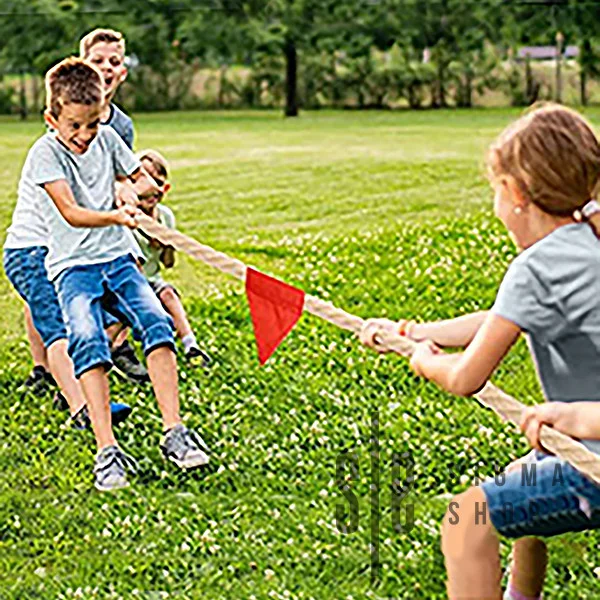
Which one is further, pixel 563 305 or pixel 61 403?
pixel 61 403

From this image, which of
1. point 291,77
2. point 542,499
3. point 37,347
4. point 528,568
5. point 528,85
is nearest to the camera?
point 542,499

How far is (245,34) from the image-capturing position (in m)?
37.7

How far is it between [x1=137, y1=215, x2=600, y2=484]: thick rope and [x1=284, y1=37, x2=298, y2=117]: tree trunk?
3147cm

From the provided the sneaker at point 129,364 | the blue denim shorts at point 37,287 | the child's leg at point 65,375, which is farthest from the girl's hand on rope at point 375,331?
the sneaker at point 129,364

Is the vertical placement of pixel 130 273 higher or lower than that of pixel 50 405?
higher

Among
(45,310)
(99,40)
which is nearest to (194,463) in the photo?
(45,310)

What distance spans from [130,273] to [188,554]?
1647mm

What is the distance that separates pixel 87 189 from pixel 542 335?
10.3 feet

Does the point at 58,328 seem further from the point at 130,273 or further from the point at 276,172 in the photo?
the point at 276,172

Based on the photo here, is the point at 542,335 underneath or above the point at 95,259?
above

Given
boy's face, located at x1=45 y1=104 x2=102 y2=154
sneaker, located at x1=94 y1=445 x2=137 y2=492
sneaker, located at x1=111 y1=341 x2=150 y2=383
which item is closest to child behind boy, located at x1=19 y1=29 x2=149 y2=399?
sneaker, located at x1=111 y1=341 x2=150 y2=383

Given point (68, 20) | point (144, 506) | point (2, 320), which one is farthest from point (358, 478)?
point (68, 20)

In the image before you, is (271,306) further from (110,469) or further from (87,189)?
(87,189)

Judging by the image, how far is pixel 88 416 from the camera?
23.4 feet
